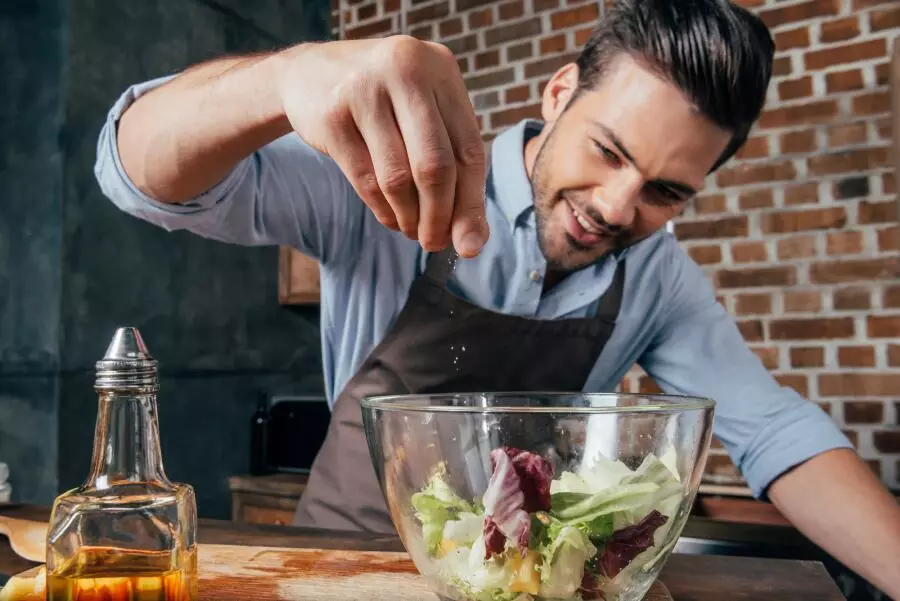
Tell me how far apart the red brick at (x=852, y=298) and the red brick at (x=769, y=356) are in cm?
18

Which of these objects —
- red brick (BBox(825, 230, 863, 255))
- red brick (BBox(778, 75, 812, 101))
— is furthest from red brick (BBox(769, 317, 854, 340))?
red brick (BBox(778, 75, 812, 101))

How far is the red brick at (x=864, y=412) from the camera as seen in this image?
1830 millimetres

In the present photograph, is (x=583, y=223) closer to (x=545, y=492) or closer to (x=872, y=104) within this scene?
(x=545, y=492)

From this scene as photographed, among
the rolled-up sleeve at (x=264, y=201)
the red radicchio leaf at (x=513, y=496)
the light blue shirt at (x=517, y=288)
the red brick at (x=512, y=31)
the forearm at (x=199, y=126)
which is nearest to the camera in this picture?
the red radicchio leaf at (x=513, y=496)

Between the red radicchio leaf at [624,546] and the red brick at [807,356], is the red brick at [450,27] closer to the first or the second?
the red brick at [807,356]

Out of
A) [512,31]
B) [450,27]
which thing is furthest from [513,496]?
[450,27]

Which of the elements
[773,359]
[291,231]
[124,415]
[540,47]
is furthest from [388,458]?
[540,47]

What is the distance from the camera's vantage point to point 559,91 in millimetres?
1321

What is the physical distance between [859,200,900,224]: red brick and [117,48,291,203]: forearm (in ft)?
5.30

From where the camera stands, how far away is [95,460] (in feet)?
1.83

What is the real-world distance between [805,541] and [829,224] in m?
0.91

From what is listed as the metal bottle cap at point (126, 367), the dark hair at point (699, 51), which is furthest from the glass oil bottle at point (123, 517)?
the dark hair at point (699, 51)

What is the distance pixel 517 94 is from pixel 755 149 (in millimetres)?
729

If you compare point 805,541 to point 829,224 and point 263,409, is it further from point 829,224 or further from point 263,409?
point 263,409
